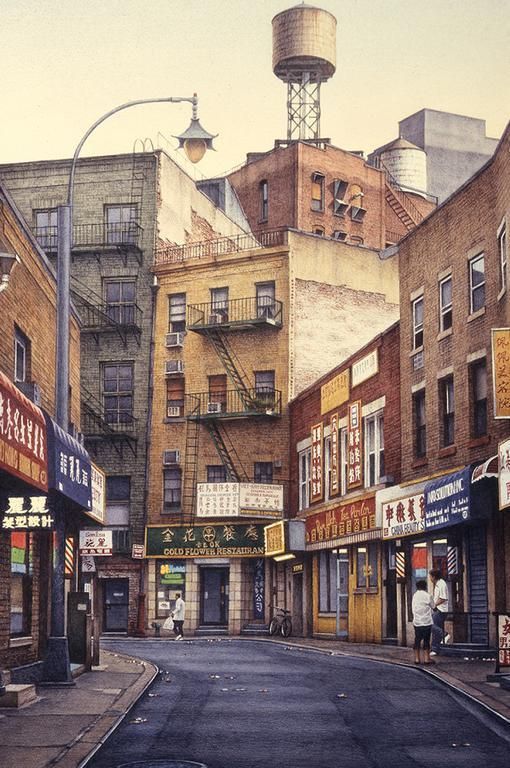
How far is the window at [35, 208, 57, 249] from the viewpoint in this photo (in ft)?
186

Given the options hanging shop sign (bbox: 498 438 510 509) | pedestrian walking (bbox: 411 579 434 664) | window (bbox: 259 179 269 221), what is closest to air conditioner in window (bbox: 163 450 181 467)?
window (bbox: 259 179 269 221)

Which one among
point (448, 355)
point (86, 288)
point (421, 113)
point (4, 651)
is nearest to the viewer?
point (4, 651)

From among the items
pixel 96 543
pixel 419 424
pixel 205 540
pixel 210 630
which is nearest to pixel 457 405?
pixel 419 424

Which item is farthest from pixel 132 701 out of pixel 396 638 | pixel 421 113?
pixel 421 113

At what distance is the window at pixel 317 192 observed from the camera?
6788 centimetres

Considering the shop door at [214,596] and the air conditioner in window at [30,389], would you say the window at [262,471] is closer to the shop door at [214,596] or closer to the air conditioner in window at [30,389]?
the shop door at [214,596]

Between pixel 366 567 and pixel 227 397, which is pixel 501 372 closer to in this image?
pixel 366 567

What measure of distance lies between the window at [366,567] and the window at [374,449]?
6.86 feet

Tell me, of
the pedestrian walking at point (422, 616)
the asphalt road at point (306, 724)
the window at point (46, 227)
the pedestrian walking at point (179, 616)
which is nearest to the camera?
the asphalt road at point (306, 724)

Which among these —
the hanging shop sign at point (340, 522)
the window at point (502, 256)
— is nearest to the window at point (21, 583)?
the window at point (502, 256)

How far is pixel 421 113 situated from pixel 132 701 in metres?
72.0

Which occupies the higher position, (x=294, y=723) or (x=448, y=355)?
(x=448, y=355)

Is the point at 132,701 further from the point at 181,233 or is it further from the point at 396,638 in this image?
the point at 181,233

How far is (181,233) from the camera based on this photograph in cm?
5891
